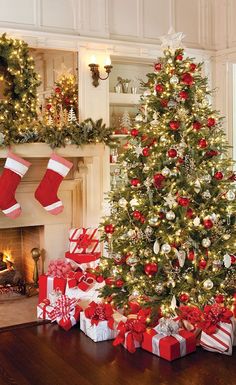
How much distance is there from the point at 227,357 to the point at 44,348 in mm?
1278

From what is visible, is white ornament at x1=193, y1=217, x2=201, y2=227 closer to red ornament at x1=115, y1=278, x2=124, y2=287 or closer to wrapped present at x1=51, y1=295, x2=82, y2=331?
red ornament at x1=115, y1=278, x2=124, y2=287

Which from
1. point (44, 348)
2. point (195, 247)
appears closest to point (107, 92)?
point (195, 247)

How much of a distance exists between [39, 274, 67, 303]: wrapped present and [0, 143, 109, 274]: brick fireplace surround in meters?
0.55

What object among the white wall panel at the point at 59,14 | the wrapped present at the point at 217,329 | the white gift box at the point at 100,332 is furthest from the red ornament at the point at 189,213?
the white wall panel at the point at 59,14

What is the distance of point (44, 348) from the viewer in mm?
3654

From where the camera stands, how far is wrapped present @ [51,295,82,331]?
4.04 meters

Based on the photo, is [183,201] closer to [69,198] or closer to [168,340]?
[168,340]

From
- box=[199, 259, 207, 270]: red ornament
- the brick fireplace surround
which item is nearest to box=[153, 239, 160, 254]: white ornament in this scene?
box=[199, 259, 207, 270]: red ornament

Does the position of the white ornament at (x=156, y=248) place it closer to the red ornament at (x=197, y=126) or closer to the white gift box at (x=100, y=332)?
the white gift box at (x=100, y=332)

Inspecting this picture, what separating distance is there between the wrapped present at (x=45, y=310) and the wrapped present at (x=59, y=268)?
30cm

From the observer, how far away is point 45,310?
14.0 ft

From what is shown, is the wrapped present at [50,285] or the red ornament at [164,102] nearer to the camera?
the red ornament at [164,102]

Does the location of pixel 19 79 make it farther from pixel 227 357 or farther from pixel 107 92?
pixel 227 357

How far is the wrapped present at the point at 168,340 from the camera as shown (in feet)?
11.2
